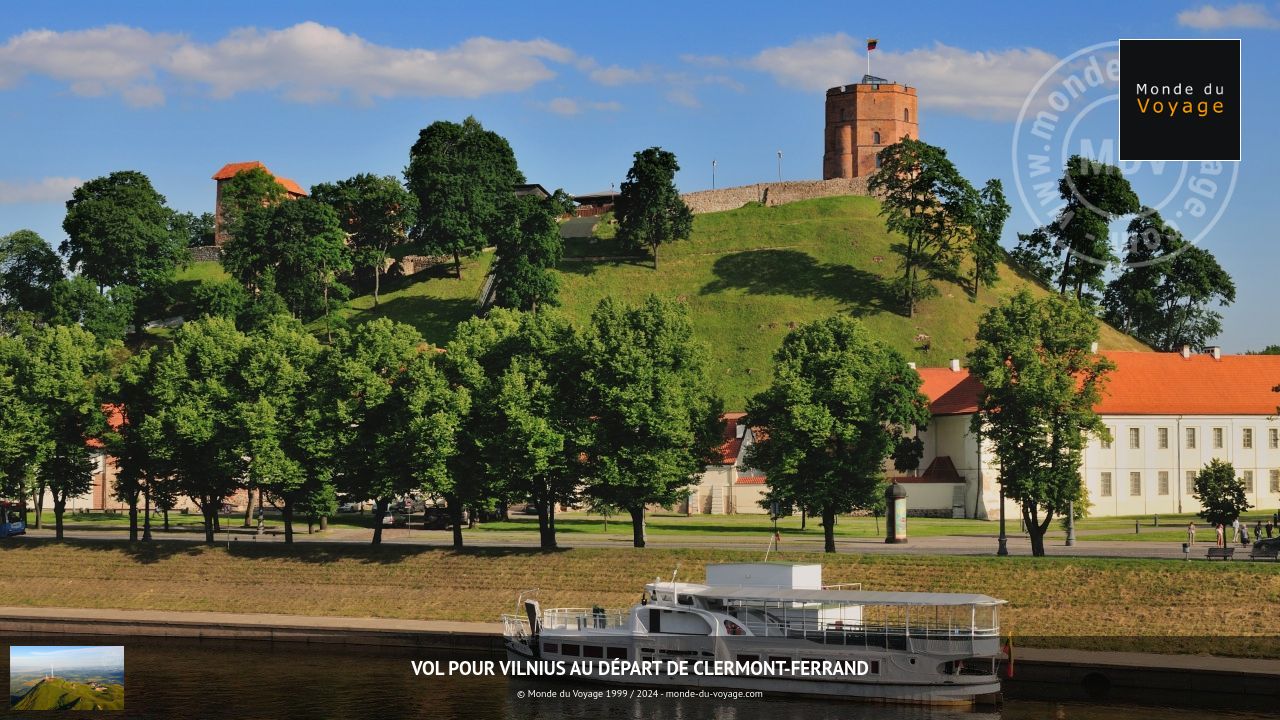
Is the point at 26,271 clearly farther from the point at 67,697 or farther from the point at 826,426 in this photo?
the point at 67,697

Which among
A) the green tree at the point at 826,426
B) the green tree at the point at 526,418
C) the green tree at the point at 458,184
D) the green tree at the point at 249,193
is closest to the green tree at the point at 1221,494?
the green tree at the point at 826,426

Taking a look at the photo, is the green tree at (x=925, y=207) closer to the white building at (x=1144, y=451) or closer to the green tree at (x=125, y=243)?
the white building at (x=1144, y=451)

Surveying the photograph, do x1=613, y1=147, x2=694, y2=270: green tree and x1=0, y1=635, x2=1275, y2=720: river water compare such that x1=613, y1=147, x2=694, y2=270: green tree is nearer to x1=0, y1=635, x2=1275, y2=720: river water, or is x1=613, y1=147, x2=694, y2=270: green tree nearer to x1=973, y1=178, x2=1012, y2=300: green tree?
x1=973, y1=178, x2=1012, y2=300: green tree

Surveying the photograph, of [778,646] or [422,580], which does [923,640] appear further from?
[422,580]

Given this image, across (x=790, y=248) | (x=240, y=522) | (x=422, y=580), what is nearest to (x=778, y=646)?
(x=422, y=580)

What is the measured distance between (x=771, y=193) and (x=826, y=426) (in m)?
110

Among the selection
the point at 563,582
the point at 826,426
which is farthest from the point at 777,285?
the point at 563,582

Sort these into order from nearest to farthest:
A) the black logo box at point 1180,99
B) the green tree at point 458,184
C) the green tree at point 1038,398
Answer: the black logo box at point 1180,99 < the green tree at point 1038,398 < the green tree at point 458,184

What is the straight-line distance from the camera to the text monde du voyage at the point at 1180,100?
175ft

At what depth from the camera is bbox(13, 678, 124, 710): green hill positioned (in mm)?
33375

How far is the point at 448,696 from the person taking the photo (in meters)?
47.1

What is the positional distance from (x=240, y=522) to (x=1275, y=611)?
64.5 metres

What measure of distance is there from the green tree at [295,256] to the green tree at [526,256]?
1647 centimetres

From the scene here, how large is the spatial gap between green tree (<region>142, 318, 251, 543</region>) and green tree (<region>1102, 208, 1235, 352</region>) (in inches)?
3685
